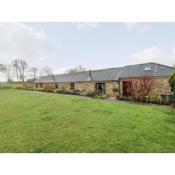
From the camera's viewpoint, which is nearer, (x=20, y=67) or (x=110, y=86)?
(x=110, y=86)

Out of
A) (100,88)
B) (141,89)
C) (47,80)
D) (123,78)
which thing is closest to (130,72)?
(123,78)

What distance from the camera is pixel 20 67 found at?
30109mm

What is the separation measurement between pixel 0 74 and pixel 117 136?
30691 mm

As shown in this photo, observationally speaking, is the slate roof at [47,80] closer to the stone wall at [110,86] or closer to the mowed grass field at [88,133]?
the stone wall at [110,86]

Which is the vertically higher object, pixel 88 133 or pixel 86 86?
pixel 86 86

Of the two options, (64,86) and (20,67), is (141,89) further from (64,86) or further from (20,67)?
(20,67)

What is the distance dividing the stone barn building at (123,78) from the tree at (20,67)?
816 centimetres

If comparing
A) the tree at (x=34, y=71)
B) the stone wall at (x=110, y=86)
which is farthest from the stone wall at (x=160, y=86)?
the tree at (x=34, y=71)

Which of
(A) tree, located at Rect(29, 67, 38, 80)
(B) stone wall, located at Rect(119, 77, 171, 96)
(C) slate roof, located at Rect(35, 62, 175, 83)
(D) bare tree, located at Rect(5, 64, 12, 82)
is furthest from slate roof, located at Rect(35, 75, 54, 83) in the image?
(B) stone wall, located at Rect(119, 77, 171, 96)

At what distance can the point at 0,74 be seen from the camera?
32.1 metres

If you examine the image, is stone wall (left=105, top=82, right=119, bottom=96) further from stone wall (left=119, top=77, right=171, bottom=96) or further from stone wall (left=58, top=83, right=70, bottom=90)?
stone wall (left=58, top=83, right=70, bottom=90)

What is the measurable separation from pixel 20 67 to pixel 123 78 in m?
18.6
